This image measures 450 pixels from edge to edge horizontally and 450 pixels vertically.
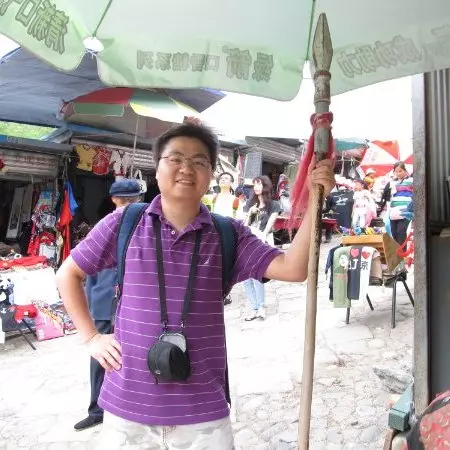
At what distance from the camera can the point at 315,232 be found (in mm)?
1767

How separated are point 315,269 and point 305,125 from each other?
91.0 inches

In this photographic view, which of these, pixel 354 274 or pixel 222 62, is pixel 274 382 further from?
pixel 222 62

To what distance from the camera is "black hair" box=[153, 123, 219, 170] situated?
2037 mm

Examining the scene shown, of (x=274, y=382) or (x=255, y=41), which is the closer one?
(x=255, y=41)

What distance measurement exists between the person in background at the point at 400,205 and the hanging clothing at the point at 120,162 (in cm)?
471

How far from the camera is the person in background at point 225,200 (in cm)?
884

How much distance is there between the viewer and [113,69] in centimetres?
238

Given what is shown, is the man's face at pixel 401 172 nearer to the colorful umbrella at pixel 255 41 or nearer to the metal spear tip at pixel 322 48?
the colorful umbrella at pixel 255 41

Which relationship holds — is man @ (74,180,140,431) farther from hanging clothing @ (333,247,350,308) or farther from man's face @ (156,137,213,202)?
hanging clothing @ (333,247,350,308)

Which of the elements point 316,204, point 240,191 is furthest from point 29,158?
point 316,204

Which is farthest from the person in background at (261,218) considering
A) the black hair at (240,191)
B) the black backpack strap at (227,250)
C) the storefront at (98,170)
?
the black backpack strap at (227,250)

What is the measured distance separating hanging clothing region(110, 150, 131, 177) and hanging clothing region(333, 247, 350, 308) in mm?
4217

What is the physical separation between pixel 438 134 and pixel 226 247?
1849mm

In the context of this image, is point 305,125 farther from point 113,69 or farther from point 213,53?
point 113,69
